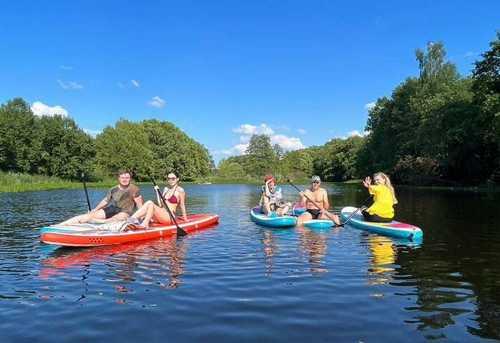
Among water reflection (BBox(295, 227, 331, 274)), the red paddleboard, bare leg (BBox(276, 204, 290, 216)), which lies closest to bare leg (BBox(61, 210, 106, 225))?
the red paddleboard

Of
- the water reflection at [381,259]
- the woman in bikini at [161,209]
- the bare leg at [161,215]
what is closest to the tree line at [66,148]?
the woman in bikini at [161,209]

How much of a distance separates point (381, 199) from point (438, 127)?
3762cm

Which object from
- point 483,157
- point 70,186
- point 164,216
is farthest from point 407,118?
point 164,216

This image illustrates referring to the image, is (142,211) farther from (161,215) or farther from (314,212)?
(314,212)

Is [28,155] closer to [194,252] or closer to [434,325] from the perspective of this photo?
[194,252]

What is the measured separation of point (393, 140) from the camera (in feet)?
232

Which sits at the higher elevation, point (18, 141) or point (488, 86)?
point (488, 86)

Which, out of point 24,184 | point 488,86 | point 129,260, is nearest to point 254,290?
point 129,260

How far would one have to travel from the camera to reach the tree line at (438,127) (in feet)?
133

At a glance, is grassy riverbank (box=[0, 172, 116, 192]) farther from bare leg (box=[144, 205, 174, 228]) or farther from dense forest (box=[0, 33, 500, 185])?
bare leg (box=[144, 205, 174, 228])

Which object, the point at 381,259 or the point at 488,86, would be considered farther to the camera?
the point at 488,86

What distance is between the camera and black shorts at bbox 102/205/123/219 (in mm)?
13248

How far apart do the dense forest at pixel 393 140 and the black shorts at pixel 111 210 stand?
101 ft

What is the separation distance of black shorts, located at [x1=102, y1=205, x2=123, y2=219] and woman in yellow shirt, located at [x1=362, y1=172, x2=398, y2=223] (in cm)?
765
